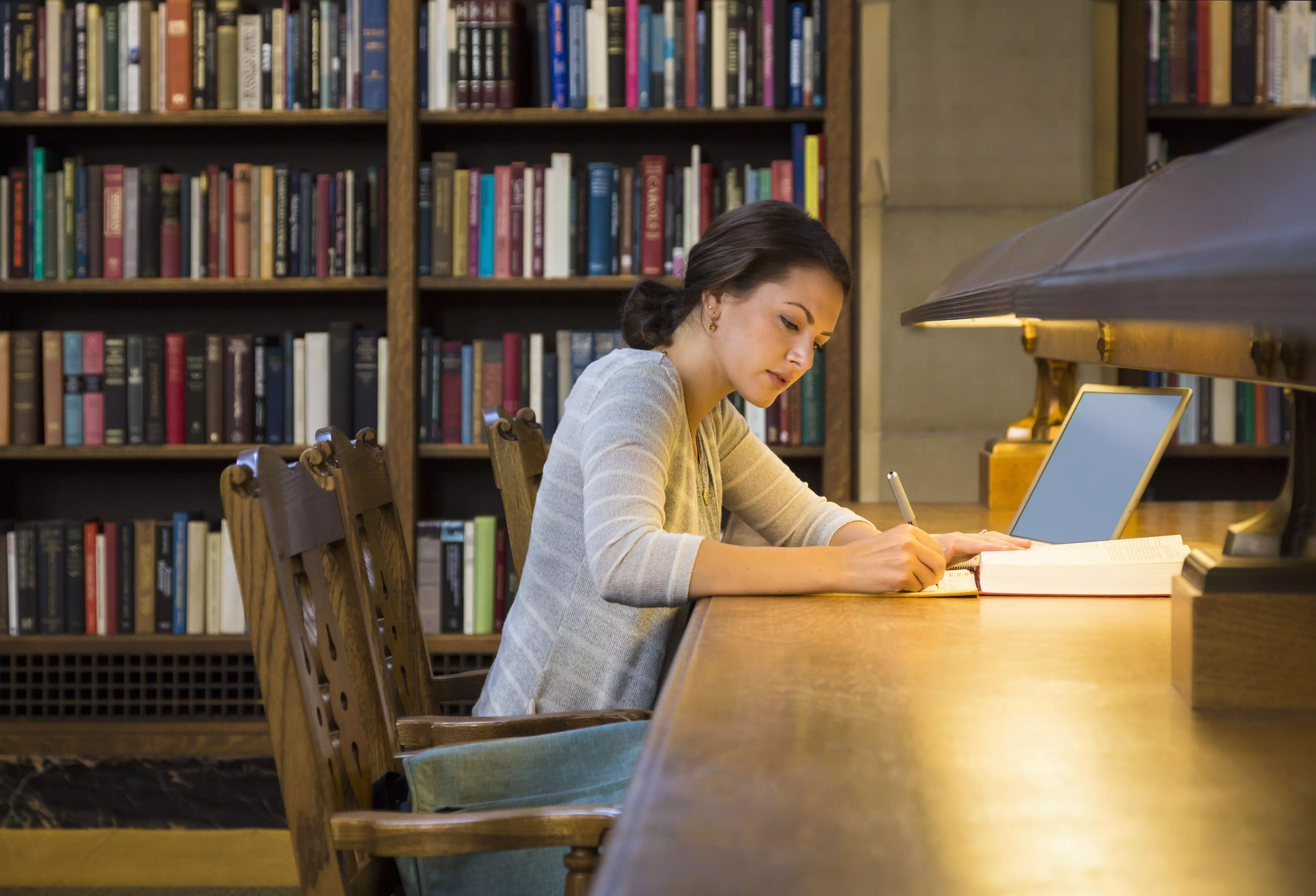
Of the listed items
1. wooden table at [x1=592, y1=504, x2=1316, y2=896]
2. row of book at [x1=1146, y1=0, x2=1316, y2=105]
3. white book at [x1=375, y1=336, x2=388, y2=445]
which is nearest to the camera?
wooden table at [x1=592, y1=504, x2=1316, y2=896]

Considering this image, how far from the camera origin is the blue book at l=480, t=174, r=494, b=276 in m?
2.69

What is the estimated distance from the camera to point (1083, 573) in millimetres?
1317

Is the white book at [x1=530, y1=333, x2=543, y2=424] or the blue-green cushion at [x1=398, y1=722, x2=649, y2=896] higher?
the white book at [x1=530, y1=333, x2=543, y2=424]

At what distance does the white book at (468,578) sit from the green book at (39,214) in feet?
3.65

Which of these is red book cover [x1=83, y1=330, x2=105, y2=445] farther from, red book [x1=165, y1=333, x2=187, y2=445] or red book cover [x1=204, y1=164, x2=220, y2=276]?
red book cover [x1=204, y1=164, x2=220, y2=276]

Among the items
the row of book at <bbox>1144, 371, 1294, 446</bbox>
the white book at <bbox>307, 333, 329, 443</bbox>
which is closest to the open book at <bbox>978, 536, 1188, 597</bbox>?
the row of book at <bbox>1144, 371, 1294, 446</bbox>

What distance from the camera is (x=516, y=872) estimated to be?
1.07 metres

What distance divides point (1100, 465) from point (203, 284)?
1.95 metres

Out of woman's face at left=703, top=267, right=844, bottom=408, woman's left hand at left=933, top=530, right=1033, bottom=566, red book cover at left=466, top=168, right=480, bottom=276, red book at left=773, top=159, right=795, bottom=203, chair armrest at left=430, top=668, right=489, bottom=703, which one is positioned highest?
red book at left=773, top=159, right=795, bottom=203

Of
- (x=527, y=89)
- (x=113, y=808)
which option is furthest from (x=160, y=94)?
(x=113, y=808)

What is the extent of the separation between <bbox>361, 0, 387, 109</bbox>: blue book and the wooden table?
76.1 inches

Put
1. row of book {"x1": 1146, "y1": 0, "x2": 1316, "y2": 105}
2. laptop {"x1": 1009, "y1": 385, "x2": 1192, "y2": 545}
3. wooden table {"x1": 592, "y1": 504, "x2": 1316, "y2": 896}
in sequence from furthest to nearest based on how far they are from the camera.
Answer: row of book {"x1": 1146, "y1": 0, "x2": 1316, "y2": 105}
laptop {"x1": 1009, "y1": 385, "x2": 1192, "y2": 545}
wooden table {"x1": 592, "y1": 504, "x2": 1316, "y2": 896}

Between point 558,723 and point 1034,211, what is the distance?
178cm

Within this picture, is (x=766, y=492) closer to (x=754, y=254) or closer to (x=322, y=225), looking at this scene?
(x=754, y=254)
